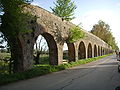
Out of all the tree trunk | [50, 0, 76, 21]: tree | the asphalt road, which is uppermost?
[50, 0, 76, 21]: tree

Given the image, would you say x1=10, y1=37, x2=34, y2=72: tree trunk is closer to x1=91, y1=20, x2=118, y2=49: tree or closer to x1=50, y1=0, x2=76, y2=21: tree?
x1=50, y1=0, x2=76, y2=21: tree

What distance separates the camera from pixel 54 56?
53.9ft

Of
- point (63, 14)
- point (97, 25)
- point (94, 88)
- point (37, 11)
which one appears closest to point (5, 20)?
point (37, 11)

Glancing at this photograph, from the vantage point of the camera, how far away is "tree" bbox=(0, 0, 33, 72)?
951 cm

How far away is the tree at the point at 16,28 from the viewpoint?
951 centimetres

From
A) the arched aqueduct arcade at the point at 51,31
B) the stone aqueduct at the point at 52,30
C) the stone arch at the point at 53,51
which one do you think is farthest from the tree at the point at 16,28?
the stone arch at the point at 53,51

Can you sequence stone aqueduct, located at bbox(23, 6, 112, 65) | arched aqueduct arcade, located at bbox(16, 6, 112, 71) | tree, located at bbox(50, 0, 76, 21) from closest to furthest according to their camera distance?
arched aqueduct arcade, located at bbox(16, 6, 112, 71) → stone aqueduct, located at bbox(23, 6, 112, 65) → tree, located at bbox(50, 0, 76, 21)

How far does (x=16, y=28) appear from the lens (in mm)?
9891

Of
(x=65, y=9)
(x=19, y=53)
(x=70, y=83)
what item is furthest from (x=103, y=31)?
(x=70, y=83)

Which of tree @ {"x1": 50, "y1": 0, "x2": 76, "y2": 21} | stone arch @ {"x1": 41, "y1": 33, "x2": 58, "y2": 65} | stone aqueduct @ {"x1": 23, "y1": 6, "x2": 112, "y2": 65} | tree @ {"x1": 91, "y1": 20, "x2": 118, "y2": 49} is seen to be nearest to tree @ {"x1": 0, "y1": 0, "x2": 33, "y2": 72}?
stone aqueduct @ {"x1": 23, "y1": 6, "x2": 112, "y2": 65}

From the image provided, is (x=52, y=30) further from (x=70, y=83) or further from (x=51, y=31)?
(x=70, y=83)

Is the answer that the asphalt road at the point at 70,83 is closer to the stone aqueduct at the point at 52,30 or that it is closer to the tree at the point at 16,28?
the tree at the point at 16,28

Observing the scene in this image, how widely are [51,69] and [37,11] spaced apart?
4586mm

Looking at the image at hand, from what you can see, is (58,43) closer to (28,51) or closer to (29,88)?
(28,51)
